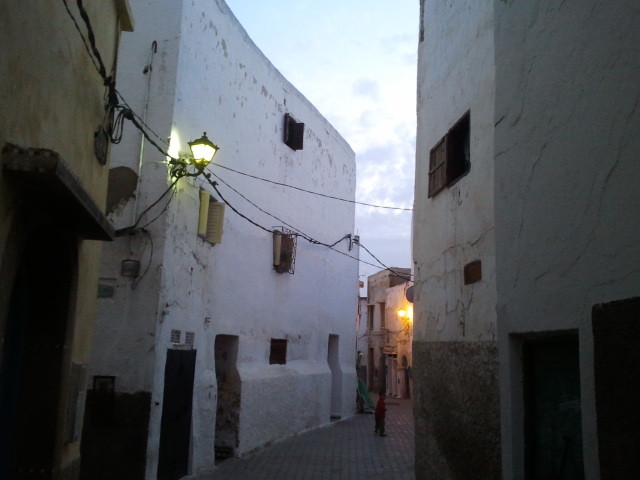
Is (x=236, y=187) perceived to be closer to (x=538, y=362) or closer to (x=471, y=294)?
(x=471, y=294)

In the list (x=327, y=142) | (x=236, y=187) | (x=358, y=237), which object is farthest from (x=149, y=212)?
(x=358, y=237)

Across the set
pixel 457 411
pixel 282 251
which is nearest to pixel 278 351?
pixel 282 251

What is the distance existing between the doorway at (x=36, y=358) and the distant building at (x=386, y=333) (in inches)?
973

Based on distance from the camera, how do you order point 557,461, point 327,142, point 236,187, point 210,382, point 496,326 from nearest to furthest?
point 557,461 < point 496,326 < point 210,382 < point 236,187 < point 327,142

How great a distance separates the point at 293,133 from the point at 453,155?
26.4ft

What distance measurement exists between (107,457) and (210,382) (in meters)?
2.44

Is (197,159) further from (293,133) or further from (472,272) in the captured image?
(293,133)

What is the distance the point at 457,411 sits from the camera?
20.3 ft

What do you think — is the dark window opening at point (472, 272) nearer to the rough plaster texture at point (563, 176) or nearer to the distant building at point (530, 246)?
the distant building at point (530, 246)

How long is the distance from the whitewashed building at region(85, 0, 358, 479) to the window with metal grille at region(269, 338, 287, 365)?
6cm

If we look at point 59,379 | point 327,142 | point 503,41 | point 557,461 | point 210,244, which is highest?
point 327,142

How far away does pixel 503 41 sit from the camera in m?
5.44

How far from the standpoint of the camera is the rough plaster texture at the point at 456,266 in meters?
5.61

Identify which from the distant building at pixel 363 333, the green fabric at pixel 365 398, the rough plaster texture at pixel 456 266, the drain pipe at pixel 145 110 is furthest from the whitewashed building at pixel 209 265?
the distant building at pixel 363 333
